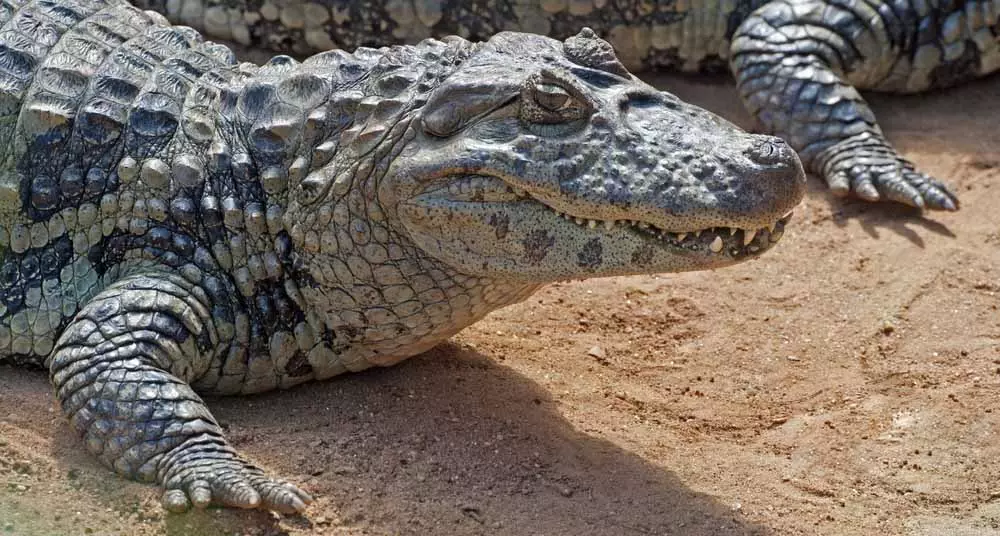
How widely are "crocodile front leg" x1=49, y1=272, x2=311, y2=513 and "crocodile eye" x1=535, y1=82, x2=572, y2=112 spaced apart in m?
1.32

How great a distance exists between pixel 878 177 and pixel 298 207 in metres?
3.76

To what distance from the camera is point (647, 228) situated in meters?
4.17

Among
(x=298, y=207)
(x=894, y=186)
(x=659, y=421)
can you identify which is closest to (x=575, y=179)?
(x=298, y=207)

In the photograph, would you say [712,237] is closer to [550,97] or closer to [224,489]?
[550,97]

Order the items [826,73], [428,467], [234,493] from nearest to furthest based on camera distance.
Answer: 1. [234,493]
2. [428,467]
3. [826,73]

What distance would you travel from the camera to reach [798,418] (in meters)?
5.17

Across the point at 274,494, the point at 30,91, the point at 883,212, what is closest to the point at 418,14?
the point at 883,212

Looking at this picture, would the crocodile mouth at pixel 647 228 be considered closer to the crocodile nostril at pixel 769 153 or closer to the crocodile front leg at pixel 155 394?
the crocodile nostril at pixel 769 153

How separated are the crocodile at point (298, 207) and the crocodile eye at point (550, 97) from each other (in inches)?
0.4

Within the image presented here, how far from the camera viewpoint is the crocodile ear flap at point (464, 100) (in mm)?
4273

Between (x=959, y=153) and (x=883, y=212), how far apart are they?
0.85 metres

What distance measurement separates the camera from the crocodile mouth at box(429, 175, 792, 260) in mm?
4133

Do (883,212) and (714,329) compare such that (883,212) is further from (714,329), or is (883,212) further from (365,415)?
(365,415)

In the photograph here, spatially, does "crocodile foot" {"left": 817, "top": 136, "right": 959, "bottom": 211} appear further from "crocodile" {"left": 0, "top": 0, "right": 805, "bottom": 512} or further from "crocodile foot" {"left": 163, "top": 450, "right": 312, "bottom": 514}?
"crocodile foot" {"left": 163, "top": 450, "right": 312, "bottom": 514}
